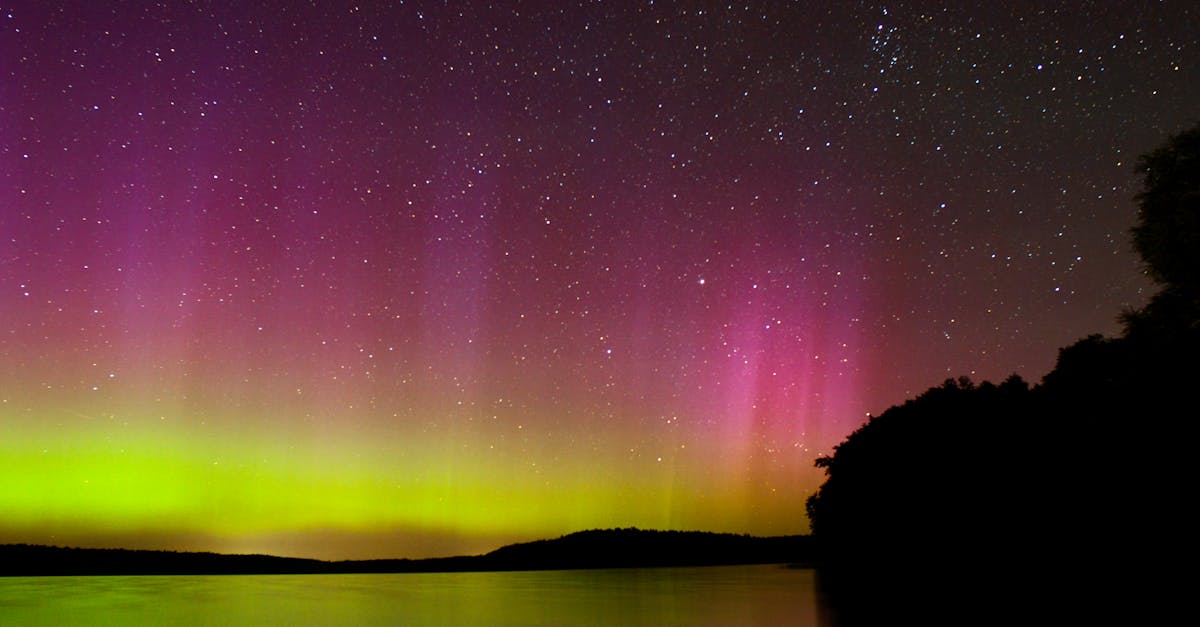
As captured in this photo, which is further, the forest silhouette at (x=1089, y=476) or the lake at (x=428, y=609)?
the forest silhouette at (x=1089, y=476)

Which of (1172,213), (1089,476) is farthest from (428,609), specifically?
(1172,213)

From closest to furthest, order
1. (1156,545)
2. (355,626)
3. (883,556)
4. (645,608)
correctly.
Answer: (355,626) → (645,608) → (1156,545) → (883,556)

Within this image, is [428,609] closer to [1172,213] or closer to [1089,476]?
[1089,476]

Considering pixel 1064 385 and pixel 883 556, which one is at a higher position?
pixel 1064 385

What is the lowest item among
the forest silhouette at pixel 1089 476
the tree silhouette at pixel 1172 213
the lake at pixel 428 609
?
the lake at pixel 428 609

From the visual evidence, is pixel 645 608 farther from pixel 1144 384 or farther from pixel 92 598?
pixel 92 598

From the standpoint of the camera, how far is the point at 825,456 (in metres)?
41.6

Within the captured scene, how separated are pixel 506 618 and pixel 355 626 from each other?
229cm

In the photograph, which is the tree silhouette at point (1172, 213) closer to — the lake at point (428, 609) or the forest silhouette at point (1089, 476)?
the forest silhouette at point (1089, 476)

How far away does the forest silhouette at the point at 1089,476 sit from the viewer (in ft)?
51.9

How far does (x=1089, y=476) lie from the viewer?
63.0 feet

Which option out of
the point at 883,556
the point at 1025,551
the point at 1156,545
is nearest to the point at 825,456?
the point at 883,556

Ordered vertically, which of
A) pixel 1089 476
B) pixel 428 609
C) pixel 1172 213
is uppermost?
pixel 1172 213

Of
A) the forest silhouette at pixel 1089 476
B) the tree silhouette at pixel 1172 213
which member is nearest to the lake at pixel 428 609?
the forest silhouette at pixel 1089 476
